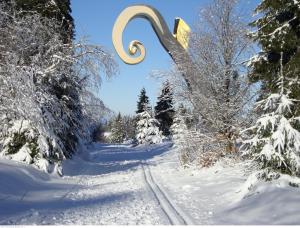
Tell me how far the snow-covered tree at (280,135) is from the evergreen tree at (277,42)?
0.29 metres

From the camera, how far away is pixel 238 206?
11305mm

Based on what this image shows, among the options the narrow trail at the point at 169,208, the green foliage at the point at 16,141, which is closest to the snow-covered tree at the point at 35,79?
the green foliage at the point at 16,141

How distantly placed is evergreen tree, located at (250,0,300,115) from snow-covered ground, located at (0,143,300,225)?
2712 millimetres

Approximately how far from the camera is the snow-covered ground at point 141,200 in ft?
32.0

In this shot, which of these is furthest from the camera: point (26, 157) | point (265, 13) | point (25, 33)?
point (25, 33)

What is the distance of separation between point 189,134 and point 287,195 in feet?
31.8

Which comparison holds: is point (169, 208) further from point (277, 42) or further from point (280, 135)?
point (277, 42)

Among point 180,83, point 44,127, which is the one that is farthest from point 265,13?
point 44,127

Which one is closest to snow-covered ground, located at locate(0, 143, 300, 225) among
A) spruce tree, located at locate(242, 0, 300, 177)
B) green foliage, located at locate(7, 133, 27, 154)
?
spruce tree, located at locate(242, 0, 300, 177)

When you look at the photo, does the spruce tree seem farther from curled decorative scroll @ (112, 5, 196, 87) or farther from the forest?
curled decorative scroll @ (112, 5, 196, 87)

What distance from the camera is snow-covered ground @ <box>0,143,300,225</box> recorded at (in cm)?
974

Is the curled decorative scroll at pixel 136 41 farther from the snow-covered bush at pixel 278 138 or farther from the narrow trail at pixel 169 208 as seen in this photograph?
the snow-covered bush at pixel 278 138

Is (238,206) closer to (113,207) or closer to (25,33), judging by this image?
(113,207)

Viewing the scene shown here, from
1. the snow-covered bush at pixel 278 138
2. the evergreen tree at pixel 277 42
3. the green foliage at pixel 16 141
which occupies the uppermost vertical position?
the evergreen tree at pixel 277 42
